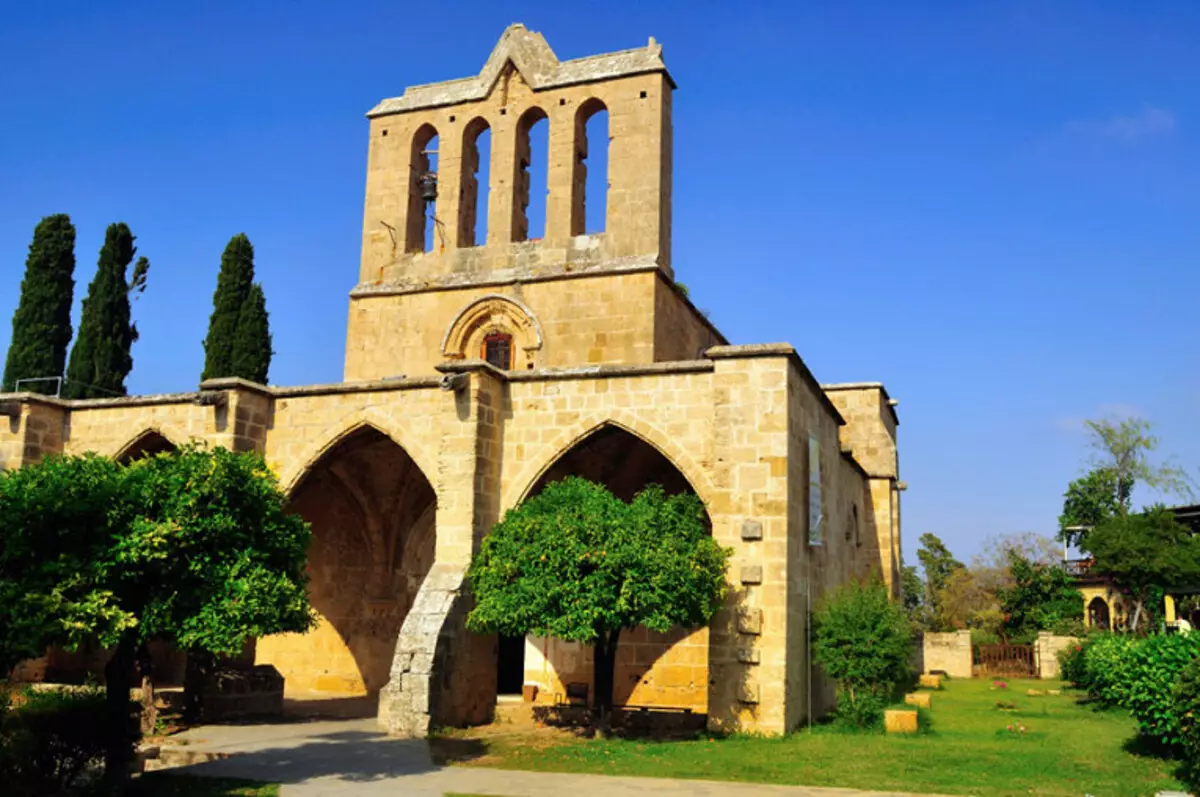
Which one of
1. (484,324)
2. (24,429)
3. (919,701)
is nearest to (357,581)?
(484,324)

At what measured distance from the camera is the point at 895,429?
84.4ft

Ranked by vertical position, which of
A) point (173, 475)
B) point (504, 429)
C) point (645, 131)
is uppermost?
point (645, 131)

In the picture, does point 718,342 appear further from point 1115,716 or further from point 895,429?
point 1115,716

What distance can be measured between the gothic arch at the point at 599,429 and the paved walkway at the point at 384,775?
3875 mm

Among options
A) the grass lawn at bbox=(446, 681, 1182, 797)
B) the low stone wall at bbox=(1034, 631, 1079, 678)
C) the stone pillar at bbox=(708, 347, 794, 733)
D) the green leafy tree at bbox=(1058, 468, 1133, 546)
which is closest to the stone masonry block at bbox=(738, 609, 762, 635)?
the stone pillar at bbox=(708, 347, 794, 733)

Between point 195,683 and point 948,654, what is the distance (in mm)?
19178

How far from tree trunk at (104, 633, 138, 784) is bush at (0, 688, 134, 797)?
73 mm

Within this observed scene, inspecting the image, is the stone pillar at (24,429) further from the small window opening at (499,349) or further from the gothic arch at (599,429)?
the gothic arch at (599,429)

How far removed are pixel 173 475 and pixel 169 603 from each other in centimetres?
122

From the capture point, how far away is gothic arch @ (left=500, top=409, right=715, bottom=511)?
13781mm

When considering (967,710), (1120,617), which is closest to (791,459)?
(967,710)

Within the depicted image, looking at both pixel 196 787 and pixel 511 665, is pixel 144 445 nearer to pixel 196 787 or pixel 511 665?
pixel 511 665

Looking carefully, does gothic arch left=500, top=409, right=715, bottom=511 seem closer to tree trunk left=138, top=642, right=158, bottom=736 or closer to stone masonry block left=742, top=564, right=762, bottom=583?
stone masonry block left=742, top=564, right=762, bottom=583

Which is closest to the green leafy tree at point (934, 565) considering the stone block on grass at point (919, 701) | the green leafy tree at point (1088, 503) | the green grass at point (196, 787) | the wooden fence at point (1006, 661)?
the green leafy tree at point (1088, 503)
